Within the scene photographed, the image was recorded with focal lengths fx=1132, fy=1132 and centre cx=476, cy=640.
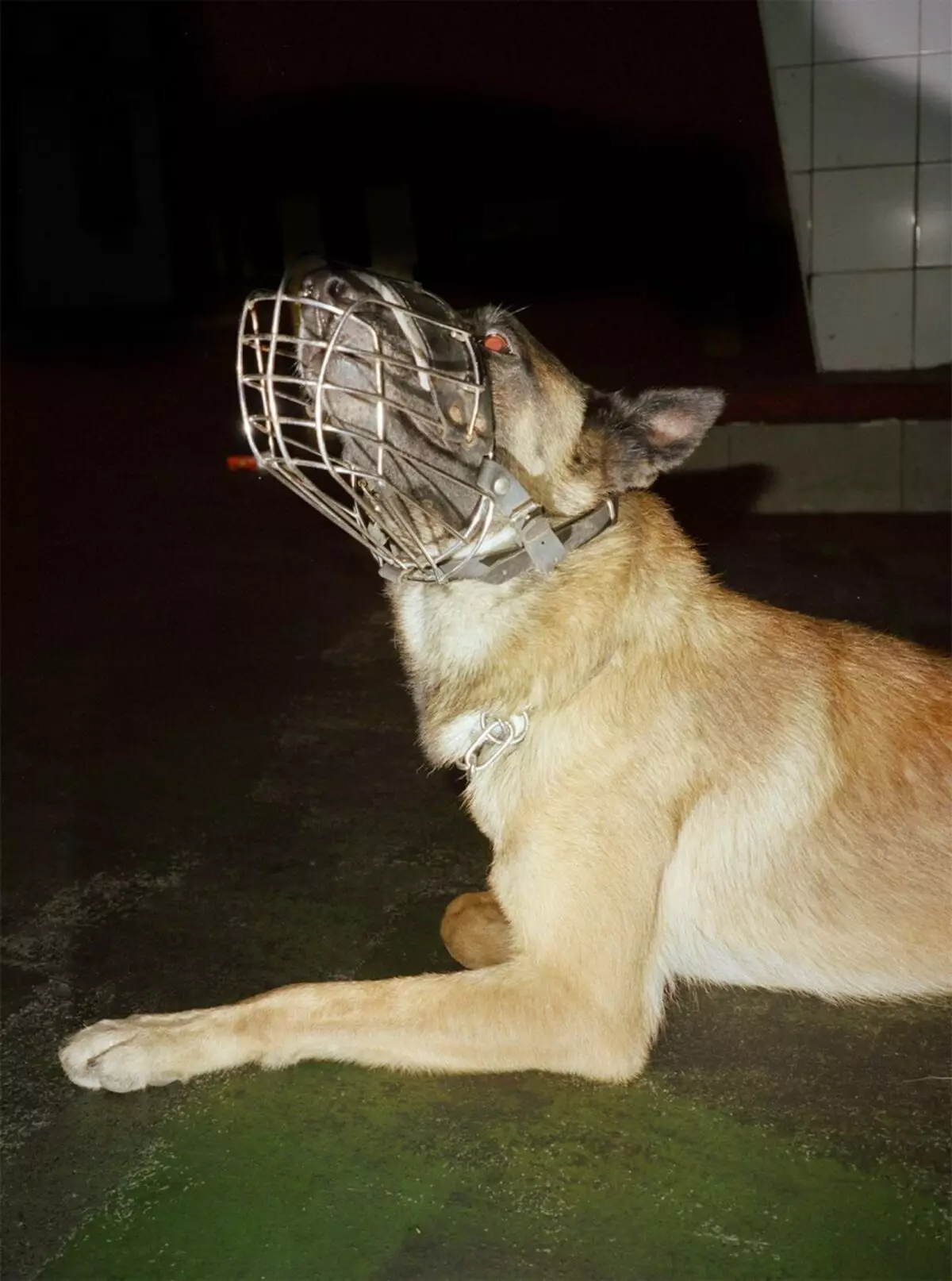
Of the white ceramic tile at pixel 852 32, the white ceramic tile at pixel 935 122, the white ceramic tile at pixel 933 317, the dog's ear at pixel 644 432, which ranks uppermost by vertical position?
the white ceramic tile at pixel 852 32

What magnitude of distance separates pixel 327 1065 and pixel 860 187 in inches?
210

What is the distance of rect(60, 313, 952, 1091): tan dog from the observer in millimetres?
1752

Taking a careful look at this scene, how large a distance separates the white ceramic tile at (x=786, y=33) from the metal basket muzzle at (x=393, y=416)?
4.30 m

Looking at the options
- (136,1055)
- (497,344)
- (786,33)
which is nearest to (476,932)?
(136,1055)

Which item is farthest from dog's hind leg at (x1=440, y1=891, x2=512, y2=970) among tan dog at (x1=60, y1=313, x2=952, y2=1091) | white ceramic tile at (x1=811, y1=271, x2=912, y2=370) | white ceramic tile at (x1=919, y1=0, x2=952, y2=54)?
white ceramic tile at (x1=811, y1=271, x2=912, y2=370)

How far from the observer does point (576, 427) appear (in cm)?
194

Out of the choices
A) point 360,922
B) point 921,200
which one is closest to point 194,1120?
point 360,922

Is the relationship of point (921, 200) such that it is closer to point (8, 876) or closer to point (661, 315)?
point (661, 315)

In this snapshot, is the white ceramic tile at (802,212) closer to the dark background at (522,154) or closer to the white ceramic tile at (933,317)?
the dark background at (522,154)

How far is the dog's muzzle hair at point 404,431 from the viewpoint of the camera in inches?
64.2

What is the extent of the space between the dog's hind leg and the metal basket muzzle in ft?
2.27

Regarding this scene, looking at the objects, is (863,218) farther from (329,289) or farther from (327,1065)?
(327,1065)

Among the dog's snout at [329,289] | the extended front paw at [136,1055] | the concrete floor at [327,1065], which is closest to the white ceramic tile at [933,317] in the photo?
the concrete floor at [327,1065]

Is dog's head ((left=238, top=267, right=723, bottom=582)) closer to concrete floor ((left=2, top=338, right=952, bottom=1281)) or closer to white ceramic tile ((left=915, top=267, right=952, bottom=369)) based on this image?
concrete floor ((left=2, top=338, right=952, bottom=1281))
